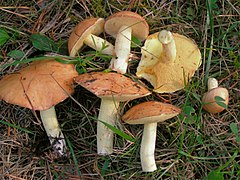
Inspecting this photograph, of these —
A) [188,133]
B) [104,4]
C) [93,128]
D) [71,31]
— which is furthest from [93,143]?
[104,4]

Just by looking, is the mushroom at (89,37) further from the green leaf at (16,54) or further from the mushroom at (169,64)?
the green leaf at (16,54)

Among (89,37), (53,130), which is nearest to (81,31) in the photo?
(89,37)

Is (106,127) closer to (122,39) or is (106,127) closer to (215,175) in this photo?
(122,39)

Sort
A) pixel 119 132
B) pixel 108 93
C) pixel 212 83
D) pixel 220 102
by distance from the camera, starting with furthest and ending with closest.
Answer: pixel 212 83 → pixel 220 102 → pixel 119 132 → pixel 108 93

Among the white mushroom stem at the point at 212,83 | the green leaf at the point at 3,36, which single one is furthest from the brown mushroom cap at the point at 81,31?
the white mushroom stem at the point at 212,83

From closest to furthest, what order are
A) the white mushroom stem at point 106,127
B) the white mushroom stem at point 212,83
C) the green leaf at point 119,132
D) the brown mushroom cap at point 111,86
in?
the brown mushroom cap at point 111,86 < the green leaf at point 119,132 < the white mushroom stem at point 106,127 < the white mushroom stem at point 212,83

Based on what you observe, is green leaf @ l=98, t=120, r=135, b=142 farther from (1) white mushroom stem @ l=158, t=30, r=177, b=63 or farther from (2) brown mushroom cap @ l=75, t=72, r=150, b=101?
(1) white mushroom stem @ l=158, t=30, r=177, b=63
